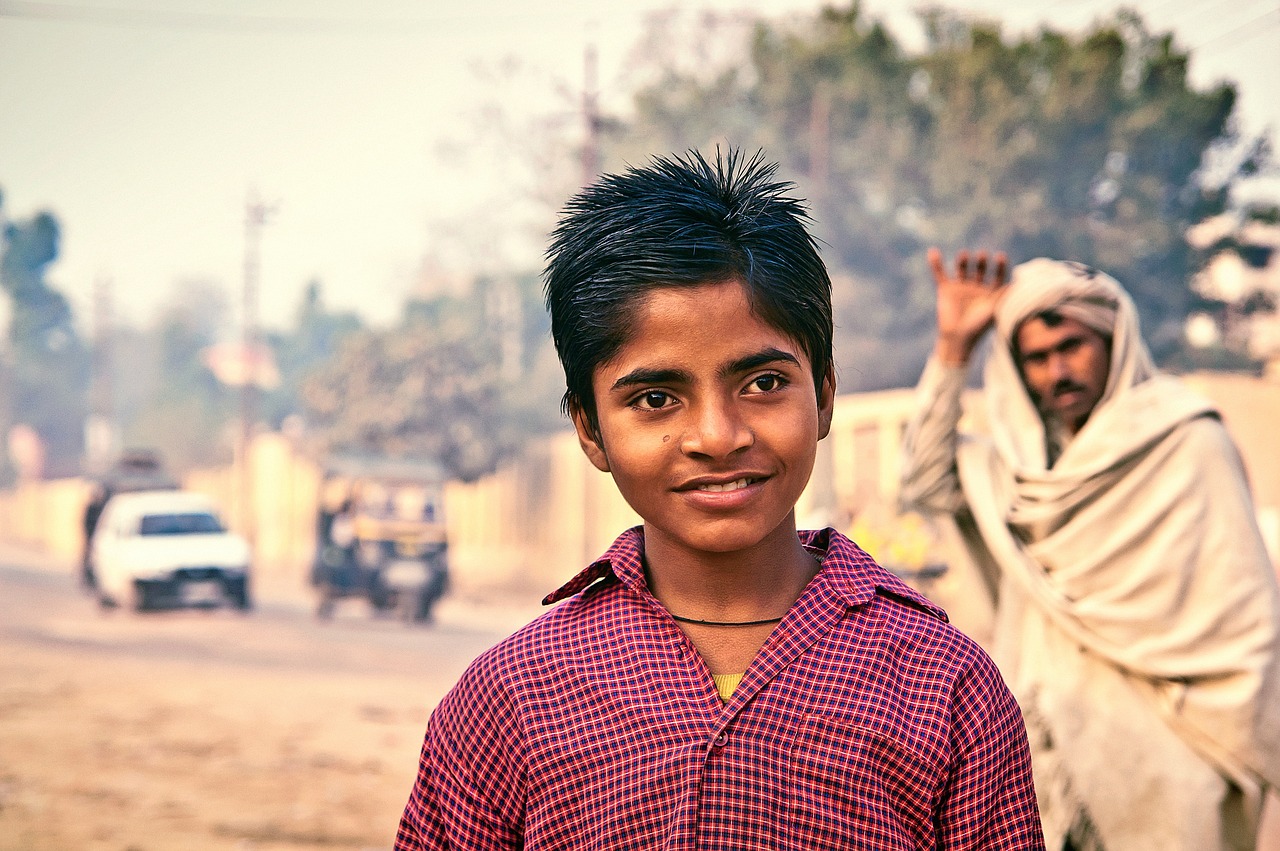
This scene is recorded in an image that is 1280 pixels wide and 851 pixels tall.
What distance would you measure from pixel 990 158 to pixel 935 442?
1645 cm

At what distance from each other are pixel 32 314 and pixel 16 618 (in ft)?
12.9

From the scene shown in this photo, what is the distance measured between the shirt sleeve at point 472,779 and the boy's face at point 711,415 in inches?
9.9

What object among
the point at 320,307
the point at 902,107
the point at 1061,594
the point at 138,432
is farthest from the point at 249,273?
the point at 1061,594

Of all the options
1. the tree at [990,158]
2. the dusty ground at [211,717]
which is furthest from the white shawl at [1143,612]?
the tree at [990,158]

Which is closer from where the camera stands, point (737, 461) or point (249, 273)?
point (737, 461)

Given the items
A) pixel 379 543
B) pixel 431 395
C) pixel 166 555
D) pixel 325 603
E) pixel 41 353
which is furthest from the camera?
pixel 431 395

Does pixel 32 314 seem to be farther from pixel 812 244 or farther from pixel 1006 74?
pixel 812 244

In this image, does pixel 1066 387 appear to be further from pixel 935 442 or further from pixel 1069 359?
pixel 935 442

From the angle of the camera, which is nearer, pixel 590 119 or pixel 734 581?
pixel 734 581

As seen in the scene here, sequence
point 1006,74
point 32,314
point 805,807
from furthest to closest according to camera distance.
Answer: point 1006,74
point 32,314
point 805,807

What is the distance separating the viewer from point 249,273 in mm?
18156

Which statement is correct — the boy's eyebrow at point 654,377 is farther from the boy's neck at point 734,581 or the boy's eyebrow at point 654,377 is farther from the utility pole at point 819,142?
the utility pole at point 819,142

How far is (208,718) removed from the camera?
12.4 m

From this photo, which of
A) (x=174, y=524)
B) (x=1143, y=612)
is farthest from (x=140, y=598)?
(x=1143, y=612)
